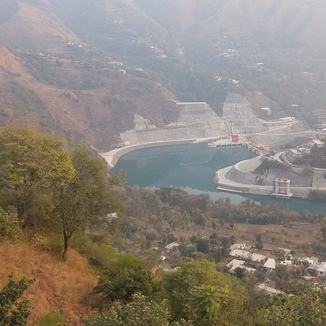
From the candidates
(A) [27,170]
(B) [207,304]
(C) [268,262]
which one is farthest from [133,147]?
(B) [207,304]

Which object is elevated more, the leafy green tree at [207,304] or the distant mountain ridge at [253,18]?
the distant mountain ridge at [253,18]

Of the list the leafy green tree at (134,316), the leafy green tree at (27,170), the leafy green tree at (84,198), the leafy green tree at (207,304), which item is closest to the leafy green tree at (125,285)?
the leafy green tree at (207,304)

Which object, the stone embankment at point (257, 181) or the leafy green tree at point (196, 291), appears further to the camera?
the stone embankment at point (257, 181)

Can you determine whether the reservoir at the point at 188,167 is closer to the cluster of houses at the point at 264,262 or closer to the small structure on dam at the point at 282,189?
the small structure on dam at the point at 282,189

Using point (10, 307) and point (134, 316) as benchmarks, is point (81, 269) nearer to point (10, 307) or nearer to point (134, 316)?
point (10, 307)

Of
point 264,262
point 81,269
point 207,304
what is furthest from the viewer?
point 264,262

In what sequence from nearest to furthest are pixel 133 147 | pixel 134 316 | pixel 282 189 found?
pixel 134 316
pixel 282 189
pixel 133 147

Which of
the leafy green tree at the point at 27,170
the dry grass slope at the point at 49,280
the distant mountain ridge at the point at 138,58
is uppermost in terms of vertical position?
the distant mountain ridge at the point at 138,58
